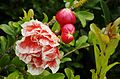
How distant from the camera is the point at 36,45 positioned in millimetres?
1363

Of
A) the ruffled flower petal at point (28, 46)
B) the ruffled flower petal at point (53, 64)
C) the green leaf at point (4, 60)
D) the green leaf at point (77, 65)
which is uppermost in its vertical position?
the ruffled flower petal at point (28, 46)

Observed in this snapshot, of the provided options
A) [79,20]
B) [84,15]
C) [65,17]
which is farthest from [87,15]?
[79,20]

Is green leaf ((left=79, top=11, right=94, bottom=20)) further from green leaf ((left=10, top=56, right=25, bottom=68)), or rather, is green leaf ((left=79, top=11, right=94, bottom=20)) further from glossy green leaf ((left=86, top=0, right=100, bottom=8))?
glossy green leaf ((left=86, top=0, right=100, bottom=8))

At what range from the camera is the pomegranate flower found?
135 cm

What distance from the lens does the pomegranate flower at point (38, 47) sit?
4.44 ft

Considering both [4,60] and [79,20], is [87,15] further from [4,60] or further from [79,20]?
[79,20]

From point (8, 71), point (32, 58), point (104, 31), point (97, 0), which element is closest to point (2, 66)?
point (8, 71)

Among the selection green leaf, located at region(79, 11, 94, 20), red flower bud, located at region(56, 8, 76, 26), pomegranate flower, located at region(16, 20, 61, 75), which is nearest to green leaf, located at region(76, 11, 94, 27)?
green leaf, located at region(79, 11, 94, 20)

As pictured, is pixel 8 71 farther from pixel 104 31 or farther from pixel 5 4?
pixel 5 4

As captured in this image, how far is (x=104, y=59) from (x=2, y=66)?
2.47 ft

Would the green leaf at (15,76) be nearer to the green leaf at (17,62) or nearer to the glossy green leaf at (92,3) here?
the green leaf at (17,62)

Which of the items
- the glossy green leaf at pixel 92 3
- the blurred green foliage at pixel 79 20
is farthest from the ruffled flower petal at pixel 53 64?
the glossy green leaf at pixel 92 3

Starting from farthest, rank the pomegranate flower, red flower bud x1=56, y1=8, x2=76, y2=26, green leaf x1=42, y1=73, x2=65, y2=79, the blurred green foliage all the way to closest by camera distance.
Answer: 1. the blurred green foliage
2. green leaf x1=42, y1=73, x2=65, y2=79
3. red flower bud x1=56, y1=8, x2=76, y2=26
4. the pomegranate flower

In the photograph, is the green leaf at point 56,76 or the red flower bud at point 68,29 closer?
the red flower bud at point 68,29
